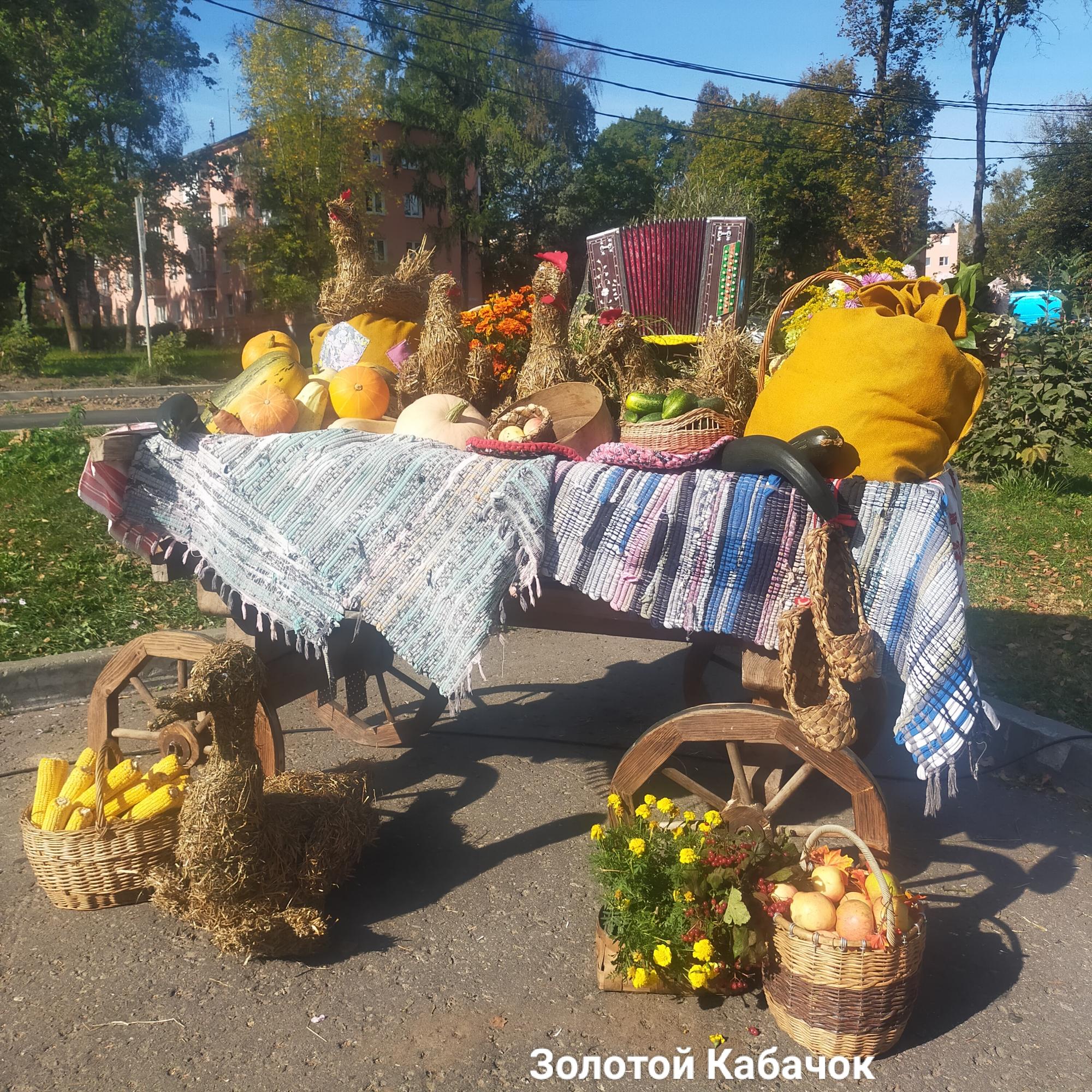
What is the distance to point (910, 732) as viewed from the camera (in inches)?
92.7

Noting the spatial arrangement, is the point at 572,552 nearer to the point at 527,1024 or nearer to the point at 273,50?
the point at 527,1024

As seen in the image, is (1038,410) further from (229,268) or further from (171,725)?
(229,268)

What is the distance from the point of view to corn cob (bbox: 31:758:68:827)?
275cm

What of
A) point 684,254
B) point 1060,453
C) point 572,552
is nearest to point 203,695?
point 572,552

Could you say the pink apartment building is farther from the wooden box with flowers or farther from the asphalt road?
the wooden box with flowers

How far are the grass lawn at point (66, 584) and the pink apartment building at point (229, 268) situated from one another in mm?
22110

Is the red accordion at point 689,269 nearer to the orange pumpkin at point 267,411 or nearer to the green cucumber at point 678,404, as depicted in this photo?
the green cucumber at point 678,404

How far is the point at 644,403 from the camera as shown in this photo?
2932mm

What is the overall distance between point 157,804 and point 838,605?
6.63 feet

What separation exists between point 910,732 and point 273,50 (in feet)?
100

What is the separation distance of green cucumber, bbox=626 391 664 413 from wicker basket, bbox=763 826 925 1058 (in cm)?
143

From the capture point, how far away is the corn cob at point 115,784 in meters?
2.77

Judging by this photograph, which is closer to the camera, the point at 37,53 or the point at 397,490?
the point at 397,490

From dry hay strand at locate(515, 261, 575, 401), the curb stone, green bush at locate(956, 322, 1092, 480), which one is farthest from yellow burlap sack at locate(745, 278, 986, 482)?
green bush at locate(956, 322, 1092, 480)
